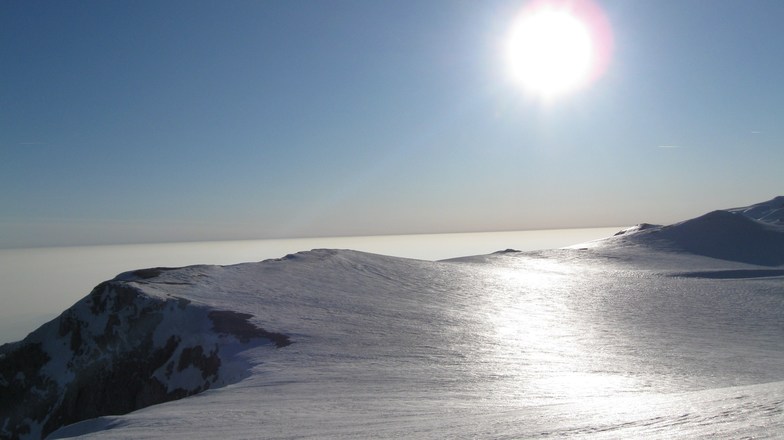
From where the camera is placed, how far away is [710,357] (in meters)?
21.5

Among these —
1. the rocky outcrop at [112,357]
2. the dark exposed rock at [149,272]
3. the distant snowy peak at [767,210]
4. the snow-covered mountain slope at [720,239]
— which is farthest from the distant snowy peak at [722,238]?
the rocky outcrop at [112,357]

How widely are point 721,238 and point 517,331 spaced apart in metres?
42.7

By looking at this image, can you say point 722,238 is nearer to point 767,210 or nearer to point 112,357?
point 767,210

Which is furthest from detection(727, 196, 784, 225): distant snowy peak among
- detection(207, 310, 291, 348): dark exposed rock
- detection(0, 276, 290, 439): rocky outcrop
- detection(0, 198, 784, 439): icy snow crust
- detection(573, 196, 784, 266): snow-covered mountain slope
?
detection(0, 276, 290, 439): rocky outcrop

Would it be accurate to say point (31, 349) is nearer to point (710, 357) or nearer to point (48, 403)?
point (48, 403)

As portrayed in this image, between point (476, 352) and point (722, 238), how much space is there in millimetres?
47495

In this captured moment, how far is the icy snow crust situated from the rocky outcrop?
1.15 feet

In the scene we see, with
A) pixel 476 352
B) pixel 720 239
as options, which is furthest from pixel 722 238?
pixel 476 352

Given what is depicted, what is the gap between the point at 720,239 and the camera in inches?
2260

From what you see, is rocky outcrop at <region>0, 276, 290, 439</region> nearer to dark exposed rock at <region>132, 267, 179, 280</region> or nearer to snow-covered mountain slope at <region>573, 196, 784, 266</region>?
dark exposed rock at <region>132, 267, 179, 280</region>

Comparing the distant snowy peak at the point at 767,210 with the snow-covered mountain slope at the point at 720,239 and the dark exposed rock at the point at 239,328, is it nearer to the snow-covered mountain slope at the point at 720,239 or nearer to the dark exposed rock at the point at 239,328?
the snow-covered mountain slope at the point at 720,239

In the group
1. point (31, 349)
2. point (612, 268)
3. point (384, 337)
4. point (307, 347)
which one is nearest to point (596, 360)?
point (384, 337)

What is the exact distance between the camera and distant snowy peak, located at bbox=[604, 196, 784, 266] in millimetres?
52812

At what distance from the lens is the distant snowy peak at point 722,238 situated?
52812 mm
